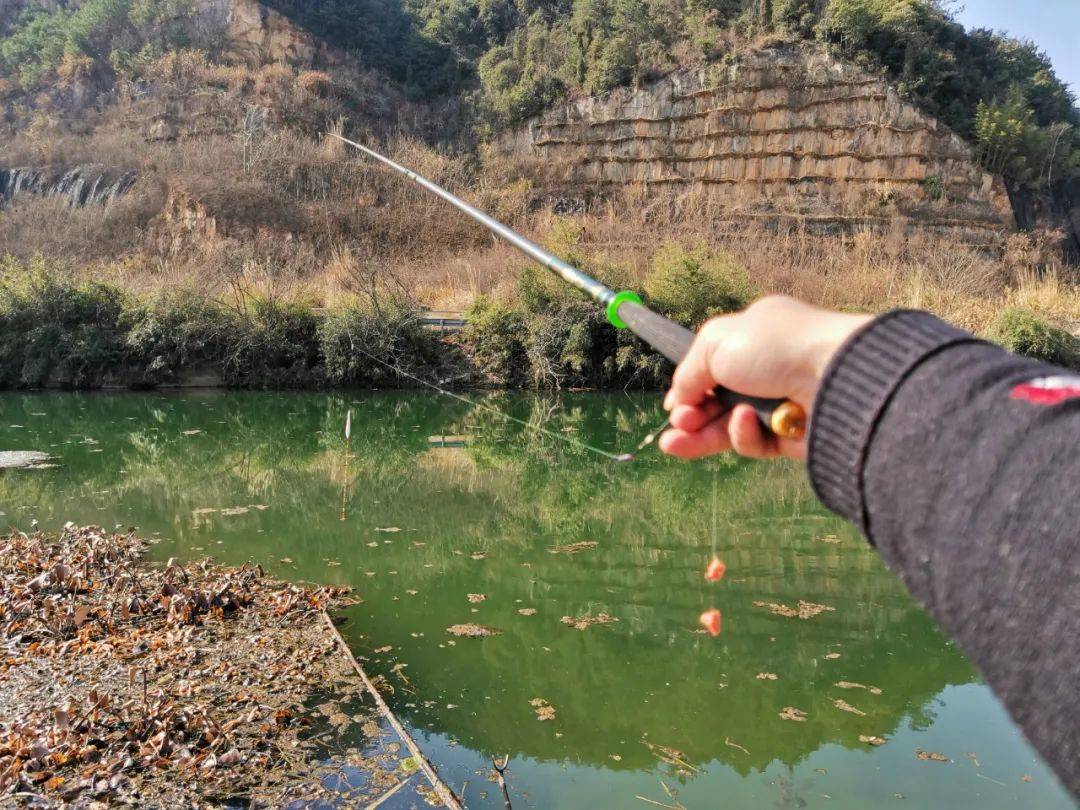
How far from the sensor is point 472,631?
16.0 ft

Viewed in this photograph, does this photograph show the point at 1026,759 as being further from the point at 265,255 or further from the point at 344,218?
the point at 344,218

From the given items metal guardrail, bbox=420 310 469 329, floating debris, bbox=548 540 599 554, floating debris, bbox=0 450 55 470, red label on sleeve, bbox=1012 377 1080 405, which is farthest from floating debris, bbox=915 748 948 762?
metal guardrail, bbox=420 310 469 329

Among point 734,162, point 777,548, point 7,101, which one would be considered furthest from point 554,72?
point 777,548

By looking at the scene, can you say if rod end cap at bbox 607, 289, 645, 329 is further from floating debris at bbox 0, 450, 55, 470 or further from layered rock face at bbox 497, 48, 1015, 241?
layered rock face at bbox 497, 48, 1015, 241

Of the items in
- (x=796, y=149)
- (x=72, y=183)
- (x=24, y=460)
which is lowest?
(x=24, y=460)

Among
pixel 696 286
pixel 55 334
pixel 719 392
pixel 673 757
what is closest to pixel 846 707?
pixel 673 757

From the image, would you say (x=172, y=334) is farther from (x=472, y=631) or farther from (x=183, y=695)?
(x=183, y=695)

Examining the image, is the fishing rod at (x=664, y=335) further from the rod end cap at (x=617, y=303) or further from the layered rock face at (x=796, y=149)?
the layered rock face at (x=796, y=149)

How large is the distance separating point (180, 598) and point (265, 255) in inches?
881

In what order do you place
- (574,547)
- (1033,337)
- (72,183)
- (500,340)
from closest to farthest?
(574,547) → (1033,337) → (500,340) → (72,183)

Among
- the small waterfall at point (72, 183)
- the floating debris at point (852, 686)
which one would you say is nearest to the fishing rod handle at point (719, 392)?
the floating debris at point (852, 686)

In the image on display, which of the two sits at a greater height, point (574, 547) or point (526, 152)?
point (526, 152)

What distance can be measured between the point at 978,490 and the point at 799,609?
4822 millimetres

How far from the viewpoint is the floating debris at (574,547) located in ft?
21.5
